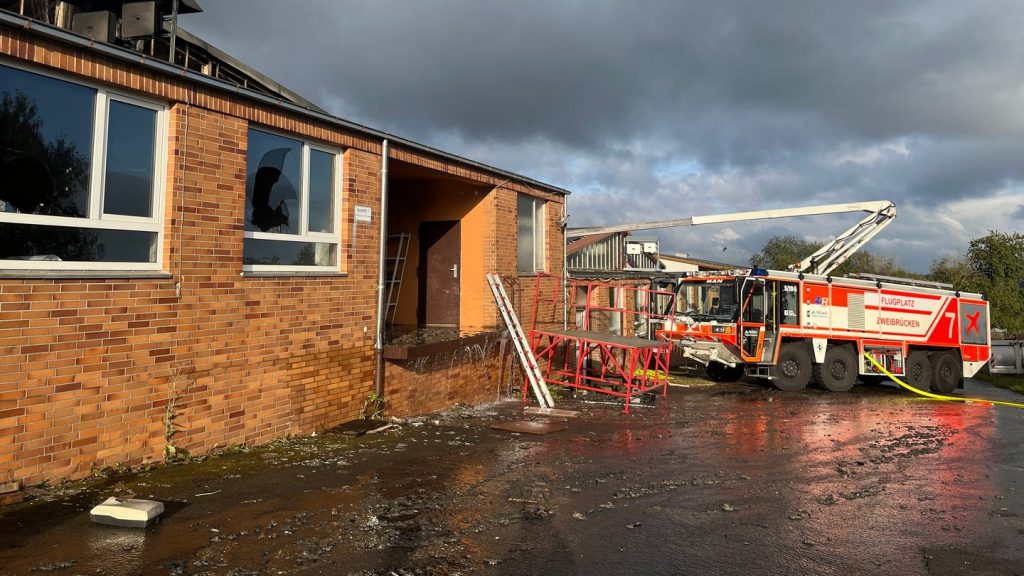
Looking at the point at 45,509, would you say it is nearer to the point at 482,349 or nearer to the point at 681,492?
the point at 681,492

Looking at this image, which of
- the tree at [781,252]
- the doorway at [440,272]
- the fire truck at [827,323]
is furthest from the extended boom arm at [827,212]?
the tree at [781,252]

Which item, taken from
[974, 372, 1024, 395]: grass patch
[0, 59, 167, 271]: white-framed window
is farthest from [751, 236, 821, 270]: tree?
[0, 59, 167, 271]: white-framed window

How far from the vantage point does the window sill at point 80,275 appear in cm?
477

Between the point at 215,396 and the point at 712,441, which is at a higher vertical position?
the point at 215,396

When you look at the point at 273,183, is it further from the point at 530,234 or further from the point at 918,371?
the point at 918,371

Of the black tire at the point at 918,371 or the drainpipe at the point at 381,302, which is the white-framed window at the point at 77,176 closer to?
the drainpipe at the point at 381,302

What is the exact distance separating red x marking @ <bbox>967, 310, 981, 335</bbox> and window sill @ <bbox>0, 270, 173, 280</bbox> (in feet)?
61.3

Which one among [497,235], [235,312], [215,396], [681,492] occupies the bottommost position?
[681,492]

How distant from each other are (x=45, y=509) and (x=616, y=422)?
272 inches

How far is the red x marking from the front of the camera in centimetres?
1652

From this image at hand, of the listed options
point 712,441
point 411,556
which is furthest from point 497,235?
point 411,556

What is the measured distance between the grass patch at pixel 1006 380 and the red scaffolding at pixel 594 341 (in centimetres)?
944

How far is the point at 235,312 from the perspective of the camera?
6480 mm

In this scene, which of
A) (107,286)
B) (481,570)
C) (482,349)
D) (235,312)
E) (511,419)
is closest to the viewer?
(481,570)
